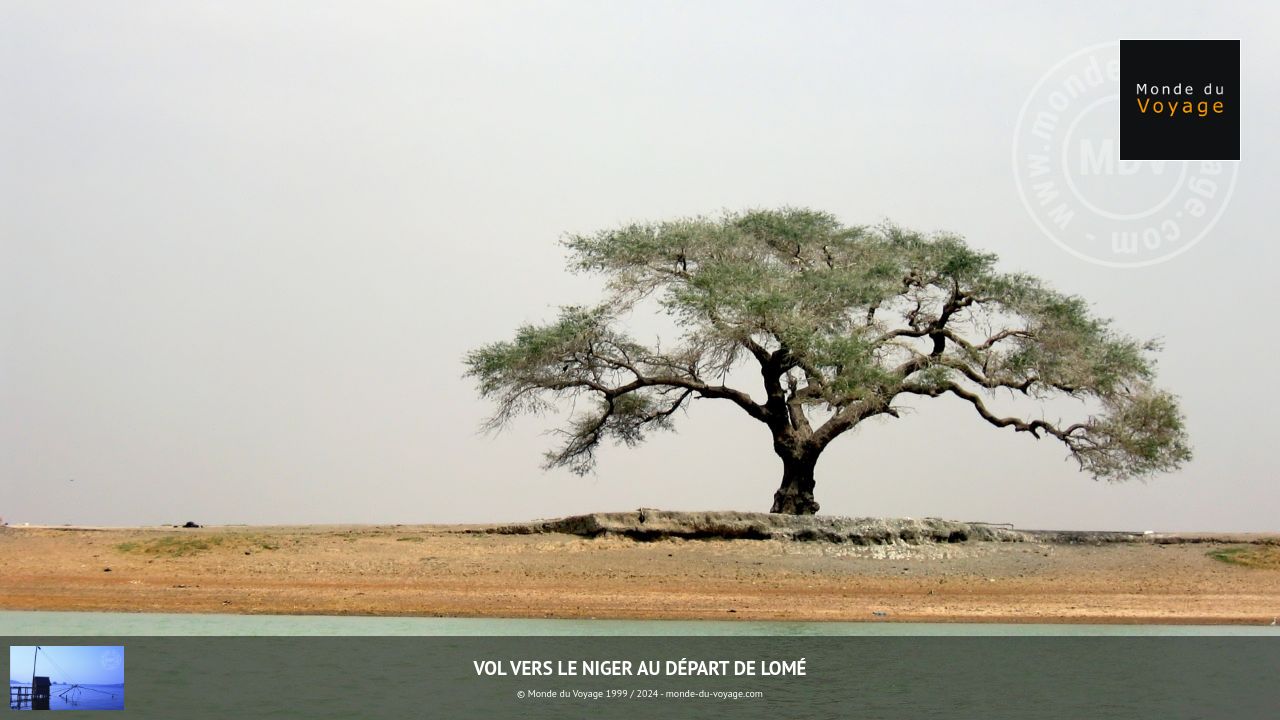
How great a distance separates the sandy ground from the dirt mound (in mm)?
331

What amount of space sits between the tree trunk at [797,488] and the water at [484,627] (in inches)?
348

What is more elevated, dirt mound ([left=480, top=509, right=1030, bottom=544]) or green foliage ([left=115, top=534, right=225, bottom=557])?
dirt mound ([left=480, top=509, right=1030, bottom=544])

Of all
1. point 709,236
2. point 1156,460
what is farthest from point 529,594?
point 1156,460

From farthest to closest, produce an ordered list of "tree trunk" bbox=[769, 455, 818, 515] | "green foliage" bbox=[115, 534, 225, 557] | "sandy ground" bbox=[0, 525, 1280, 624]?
1. "tree trunk" bbox=[769, 455, 818, 515]
2. "green foliage" bbox=[115, 534, 225, 557]
3. "sandy ground" bbox=[0, 525, 1280, 624]

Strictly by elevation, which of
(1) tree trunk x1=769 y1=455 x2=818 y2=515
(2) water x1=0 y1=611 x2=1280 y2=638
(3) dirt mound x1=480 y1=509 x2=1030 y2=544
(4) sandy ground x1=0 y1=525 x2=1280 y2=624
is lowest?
(2) water x1=0 y1=611 x2=1280 y2=638

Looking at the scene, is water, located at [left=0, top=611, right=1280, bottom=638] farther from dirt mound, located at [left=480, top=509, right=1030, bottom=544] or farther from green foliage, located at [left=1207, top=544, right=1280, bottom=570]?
dirt mound, located at [left=480, top=509, right=1030, bottom=544]

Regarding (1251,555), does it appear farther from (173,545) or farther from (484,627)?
(173,545)

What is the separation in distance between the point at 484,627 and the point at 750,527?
816cm

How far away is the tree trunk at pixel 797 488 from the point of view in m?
30.0

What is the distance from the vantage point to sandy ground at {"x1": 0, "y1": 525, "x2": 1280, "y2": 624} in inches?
861
